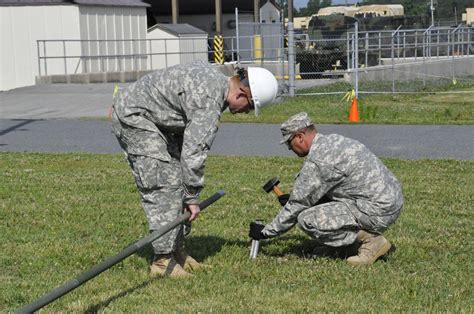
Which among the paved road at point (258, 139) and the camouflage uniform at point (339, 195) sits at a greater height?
the camouflage uniform at point (339, 195)

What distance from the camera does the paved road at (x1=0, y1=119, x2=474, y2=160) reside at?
42.6ft

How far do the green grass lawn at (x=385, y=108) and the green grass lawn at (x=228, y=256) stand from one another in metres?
6.73

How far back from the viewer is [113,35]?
32.1 meters

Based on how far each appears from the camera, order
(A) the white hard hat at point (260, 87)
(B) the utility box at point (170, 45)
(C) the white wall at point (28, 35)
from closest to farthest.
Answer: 1. (A) the white hard hat at point (260, 87)
2. (C) the white wall at point (28, 35)
3. (B) the utility box at point (170, 45)

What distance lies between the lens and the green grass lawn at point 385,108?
17297 mm

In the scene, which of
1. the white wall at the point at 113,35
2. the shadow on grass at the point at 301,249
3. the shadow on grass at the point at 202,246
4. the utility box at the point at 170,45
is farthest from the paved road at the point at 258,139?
the utility box at the point at 170,45

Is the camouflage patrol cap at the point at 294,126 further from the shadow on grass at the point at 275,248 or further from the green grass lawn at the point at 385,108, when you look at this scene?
the green grass lawn at the point at 385,108

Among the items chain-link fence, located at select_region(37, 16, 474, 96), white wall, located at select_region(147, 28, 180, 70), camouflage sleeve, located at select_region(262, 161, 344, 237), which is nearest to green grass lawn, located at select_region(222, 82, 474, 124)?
chain-link fence, located at select_region(37, 16, 474, 96)

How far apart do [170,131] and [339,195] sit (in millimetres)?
1303

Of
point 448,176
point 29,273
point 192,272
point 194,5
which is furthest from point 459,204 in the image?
point 194,5

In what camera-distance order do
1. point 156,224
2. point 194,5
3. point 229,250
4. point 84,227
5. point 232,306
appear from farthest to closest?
point 194,5 → point 84,227 → point 229,250 → point 156,224 → point 232,306

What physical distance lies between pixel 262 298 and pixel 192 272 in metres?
0.87

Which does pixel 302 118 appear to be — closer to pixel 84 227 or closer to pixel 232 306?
pixel 232 306

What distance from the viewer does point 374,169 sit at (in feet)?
20.6
